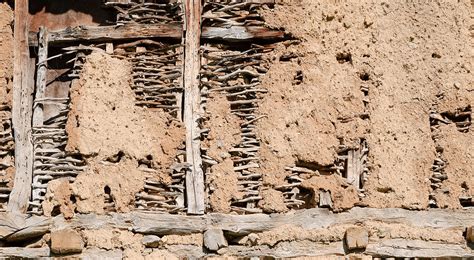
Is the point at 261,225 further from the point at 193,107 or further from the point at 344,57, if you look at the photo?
the point at 344,57

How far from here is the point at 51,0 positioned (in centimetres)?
668

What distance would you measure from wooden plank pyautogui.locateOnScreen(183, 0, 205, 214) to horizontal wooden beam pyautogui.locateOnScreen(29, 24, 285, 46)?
0.28 feet

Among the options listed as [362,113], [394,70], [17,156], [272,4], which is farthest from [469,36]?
[17,156]

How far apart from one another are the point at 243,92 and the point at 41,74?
1522mm

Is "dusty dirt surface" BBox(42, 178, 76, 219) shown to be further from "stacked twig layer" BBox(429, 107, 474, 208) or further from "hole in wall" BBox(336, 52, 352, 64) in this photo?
"stacked twig layer" BBox(429, 107, 474, 208)

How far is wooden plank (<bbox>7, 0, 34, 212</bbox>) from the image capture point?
6.19 m

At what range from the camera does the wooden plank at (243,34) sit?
6.43 m

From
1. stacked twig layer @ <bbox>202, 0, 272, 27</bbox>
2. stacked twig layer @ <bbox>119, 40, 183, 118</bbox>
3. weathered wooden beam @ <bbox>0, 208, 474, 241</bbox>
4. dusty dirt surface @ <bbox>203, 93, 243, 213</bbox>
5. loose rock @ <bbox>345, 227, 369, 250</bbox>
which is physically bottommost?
loose rock @ <bbox>345, 227, 369, 250</bbox>

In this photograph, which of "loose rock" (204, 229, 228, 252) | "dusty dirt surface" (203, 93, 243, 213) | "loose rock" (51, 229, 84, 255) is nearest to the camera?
"loose rock" (51, 229, 84, 255)

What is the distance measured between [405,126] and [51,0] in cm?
292

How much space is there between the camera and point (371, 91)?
21.1 feet

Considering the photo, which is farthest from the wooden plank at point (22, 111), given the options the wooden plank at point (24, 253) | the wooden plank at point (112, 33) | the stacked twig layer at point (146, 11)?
the stacked twig layer at point (146, 11)

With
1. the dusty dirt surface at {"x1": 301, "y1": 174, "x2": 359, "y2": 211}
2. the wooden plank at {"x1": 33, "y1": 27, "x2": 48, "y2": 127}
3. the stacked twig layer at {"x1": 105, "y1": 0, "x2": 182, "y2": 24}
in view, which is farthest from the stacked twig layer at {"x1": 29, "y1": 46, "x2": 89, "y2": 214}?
the dusty dirt surface at {"x1": 301, "y1": 174, "x2": 359, "y2": 211}

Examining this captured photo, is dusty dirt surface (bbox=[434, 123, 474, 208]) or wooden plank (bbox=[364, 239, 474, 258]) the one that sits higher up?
dusty dirt surface (bbox=[434, 123, 474, 208])
